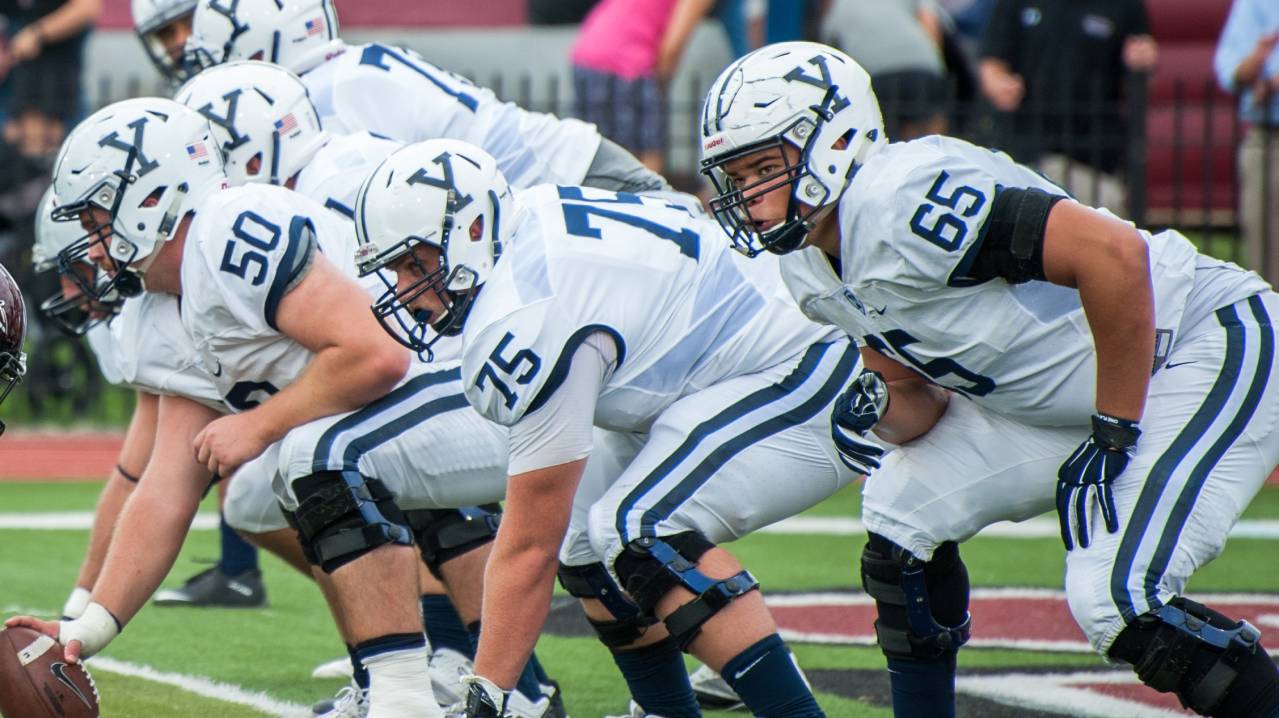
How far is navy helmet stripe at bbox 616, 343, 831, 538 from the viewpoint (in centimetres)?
394

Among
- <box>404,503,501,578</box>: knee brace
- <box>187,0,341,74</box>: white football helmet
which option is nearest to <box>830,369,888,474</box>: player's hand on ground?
<box>404,503,501,578</box>: knee brace

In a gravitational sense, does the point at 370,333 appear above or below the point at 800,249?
below

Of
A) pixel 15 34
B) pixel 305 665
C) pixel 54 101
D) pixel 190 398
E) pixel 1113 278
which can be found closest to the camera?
pixel 1113 278

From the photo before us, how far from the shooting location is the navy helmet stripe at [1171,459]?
142 inches

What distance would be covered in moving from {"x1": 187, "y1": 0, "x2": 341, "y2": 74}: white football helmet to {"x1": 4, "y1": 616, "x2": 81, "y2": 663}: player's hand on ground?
2.07 metres

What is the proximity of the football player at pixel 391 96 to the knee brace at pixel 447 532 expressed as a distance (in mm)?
1231

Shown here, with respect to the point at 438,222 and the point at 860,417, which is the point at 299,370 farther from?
the point at 860,417

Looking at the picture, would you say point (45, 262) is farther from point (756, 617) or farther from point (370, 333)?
point (756, 617)

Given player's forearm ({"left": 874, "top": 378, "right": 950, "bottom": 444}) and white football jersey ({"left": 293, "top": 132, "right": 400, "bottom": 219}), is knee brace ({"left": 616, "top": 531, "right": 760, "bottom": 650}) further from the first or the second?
white football jersey ({"left": 293, "top": 132, "right": 400, "bottom": 219})

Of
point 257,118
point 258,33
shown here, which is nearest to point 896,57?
point 258,33

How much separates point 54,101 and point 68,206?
6.50 meters

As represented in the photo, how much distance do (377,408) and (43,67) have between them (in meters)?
7.49

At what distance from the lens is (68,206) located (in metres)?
4.56

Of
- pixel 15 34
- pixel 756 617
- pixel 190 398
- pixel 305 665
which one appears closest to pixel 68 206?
pixel 190 398
